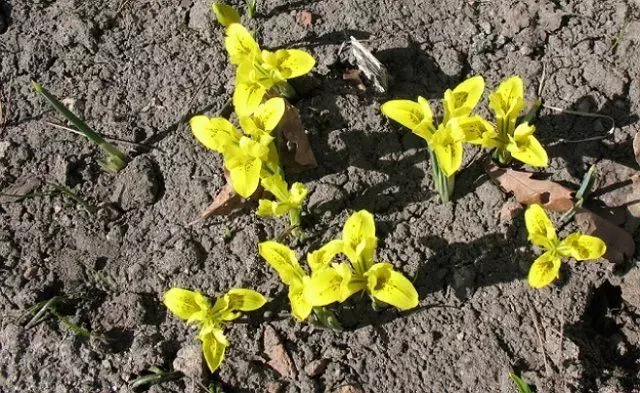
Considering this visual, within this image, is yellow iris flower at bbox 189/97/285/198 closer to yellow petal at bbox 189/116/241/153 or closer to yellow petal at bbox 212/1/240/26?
yellow petal at bbox 189/116/241/153

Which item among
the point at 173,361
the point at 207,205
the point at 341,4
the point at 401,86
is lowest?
the point at 173,361

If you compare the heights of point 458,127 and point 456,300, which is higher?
point 458,127

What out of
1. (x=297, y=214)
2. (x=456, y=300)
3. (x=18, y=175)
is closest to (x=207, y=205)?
(x=297, y=214)

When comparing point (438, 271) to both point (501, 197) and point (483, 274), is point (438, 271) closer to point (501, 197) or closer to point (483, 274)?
point (483, 274)

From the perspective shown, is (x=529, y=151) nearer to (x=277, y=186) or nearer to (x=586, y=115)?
(x=586, y=115)

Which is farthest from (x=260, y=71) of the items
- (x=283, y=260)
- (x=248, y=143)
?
(x=283, y=260)

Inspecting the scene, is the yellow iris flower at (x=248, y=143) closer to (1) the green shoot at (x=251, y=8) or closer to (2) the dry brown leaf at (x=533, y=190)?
(1) the green shoot at (x=251, y=8)

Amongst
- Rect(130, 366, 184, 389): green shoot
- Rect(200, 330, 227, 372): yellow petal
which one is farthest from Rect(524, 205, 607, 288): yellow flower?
Rect(130, 366, 184, 389): green shoot
